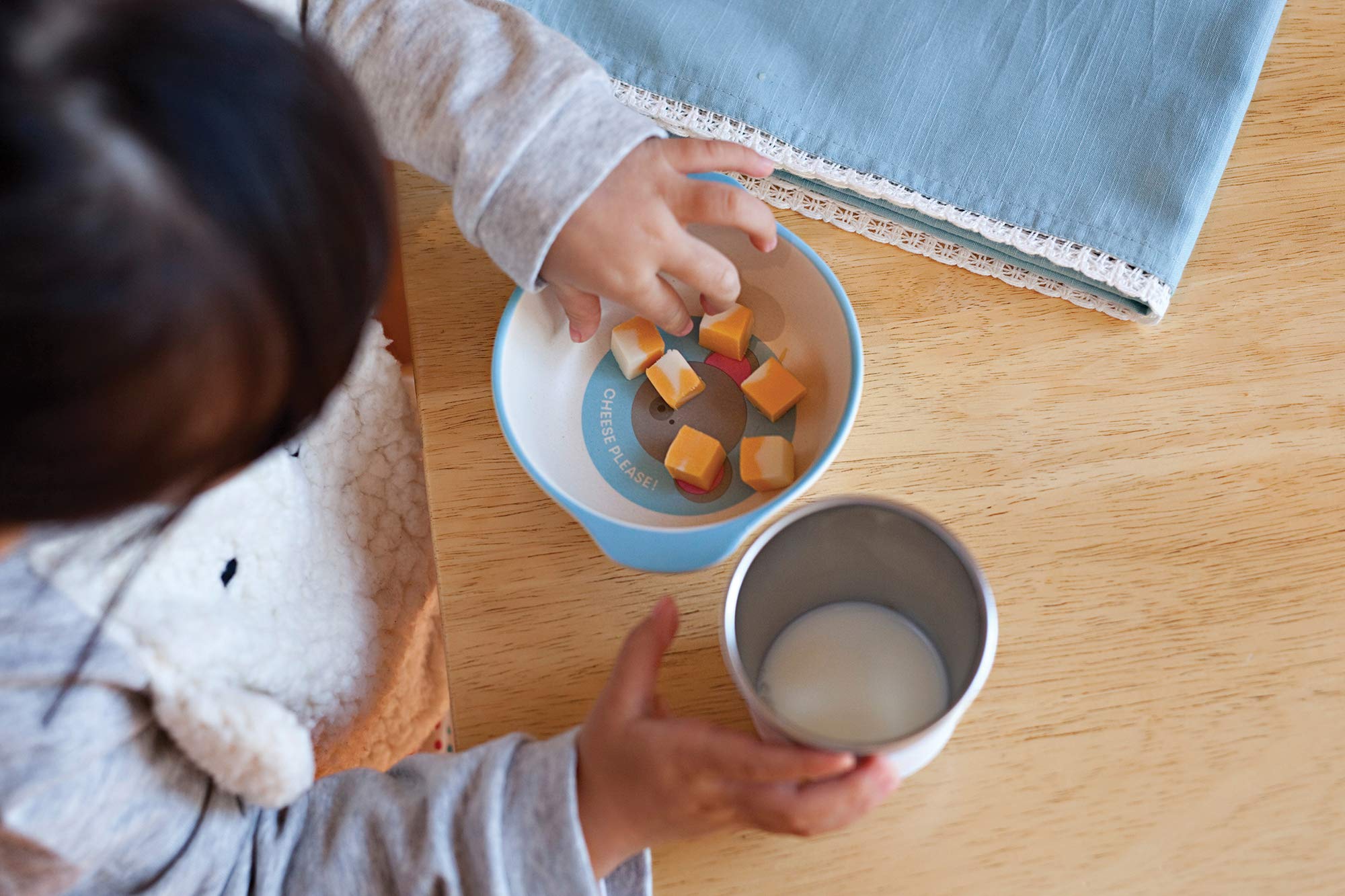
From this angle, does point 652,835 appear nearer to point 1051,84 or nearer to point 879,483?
point 879,483

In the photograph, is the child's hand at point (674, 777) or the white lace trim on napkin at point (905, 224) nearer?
the child's hand at point (674, 777)

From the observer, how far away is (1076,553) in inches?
20.4

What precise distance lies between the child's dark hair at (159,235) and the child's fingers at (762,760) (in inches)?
9.5

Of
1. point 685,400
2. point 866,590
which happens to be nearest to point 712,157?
point 685,400

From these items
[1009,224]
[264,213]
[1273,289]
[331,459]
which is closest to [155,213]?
[264,213]

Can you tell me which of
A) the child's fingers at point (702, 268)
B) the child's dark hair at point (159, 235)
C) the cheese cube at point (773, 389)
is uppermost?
the child's dark hair at point (159, 235)

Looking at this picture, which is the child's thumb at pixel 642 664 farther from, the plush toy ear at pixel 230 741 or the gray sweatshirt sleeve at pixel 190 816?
the plush toy ear at pixel 230 741

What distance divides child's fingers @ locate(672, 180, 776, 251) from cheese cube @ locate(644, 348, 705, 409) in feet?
0.29

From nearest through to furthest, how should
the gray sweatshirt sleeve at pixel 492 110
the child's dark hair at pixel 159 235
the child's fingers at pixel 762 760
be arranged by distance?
the child's dark hair at pixel 159 235, the child's fingers at pixel 762 760, the gray sweatshirt sleeve at pixel 492 110

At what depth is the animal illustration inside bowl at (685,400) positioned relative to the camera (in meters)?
0.54

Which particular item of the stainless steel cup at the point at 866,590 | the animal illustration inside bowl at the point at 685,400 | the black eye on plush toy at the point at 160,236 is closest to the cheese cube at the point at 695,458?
the animal illustration inside bowl at the point at 685,400

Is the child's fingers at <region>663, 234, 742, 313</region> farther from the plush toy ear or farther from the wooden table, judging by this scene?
the plush toy ear

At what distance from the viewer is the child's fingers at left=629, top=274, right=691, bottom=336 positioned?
56 centimetres

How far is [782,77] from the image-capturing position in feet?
2.13
